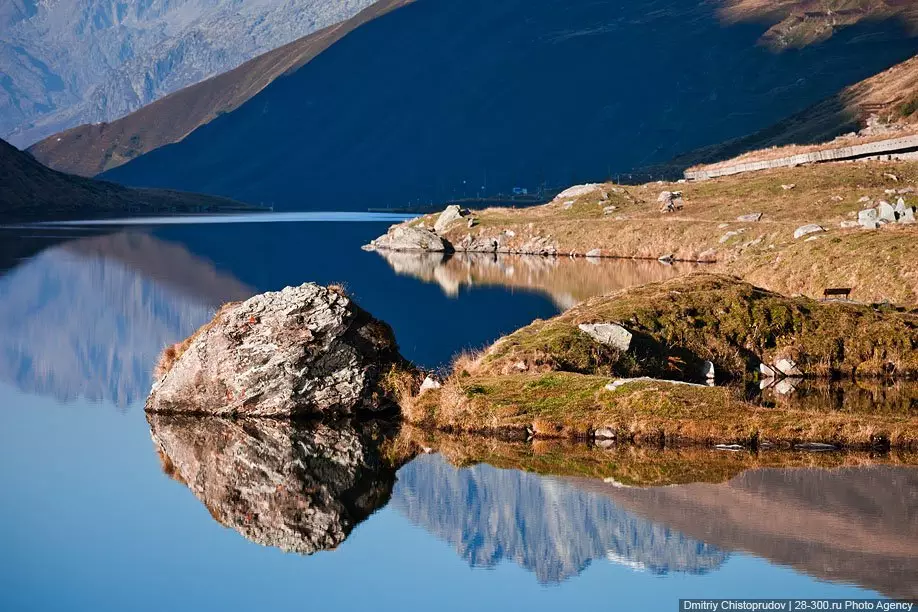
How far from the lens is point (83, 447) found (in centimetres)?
3462

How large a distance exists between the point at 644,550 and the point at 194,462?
1288 cm

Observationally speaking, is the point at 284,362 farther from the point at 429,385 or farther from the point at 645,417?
the point at 645,417

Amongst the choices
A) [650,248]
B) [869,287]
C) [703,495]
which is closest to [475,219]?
[650,248]

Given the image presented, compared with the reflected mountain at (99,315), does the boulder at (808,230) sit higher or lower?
lower

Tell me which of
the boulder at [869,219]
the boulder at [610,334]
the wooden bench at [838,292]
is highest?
the boulder at [610,334]

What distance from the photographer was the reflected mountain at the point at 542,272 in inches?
2832

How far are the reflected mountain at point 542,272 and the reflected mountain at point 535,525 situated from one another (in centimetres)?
3474

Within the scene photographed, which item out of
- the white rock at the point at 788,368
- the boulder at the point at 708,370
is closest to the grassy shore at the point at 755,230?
the white rock at the point at 788,368

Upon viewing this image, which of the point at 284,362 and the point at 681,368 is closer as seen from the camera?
the point at 284,362

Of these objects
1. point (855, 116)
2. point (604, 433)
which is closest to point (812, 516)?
point (604, 433)

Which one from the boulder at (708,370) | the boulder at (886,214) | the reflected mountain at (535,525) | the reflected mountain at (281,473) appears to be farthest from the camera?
the boulder at (886,214)

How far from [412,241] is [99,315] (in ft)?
178

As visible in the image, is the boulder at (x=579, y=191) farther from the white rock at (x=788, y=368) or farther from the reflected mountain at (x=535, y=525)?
the reflected mountain at (x=535, y=525)

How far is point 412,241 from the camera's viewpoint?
121 metres
